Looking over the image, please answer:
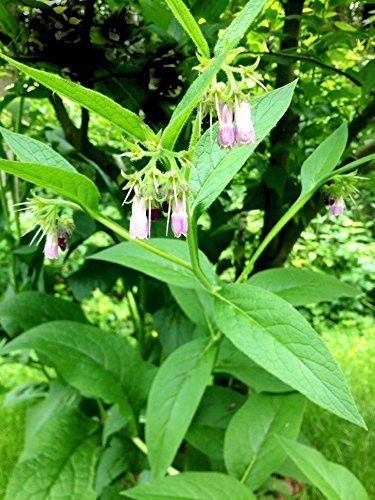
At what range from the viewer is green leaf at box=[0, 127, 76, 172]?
0.87m

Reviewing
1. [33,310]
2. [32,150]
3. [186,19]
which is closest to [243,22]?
[186,19]

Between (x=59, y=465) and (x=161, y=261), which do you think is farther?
(x=59, y=465)

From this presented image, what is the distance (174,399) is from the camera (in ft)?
4.00

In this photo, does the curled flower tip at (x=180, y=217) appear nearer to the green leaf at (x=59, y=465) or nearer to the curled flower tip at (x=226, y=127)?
the curled flower tip at (x=226, y=127)

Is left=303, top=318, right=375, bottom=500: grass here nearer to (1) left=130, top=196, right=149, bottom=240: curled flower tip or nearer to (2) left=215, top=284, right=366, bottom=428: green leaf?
(2) left=215, top=284, right=366, bottom=428: green leaf

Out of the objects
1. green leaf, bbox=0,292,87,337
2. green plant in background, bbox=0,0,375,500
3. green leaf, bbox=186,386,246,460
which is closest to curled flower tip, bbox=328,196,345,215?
green plant in background, bbox=0,0,375,500

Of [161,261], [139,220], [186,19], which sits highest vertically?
[186,19]

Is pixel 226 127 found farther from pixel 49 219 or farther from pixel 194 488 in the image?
pixel 194 488

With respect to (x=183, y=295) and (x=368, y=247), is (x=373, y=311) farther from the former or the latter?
(x=183, y=295)

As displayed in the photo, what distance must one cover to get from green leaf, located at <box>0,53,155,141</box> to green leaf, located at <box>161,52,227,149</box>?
28 mm

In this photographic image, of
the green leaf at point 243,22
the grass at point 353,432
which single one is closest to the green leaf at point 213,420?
the grass at point 353,432

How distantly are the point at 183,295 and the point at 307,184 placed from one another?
17.9 inches

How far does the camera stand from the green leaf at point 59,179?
0.71 metres

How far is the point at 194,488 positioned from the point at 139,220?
624mm
